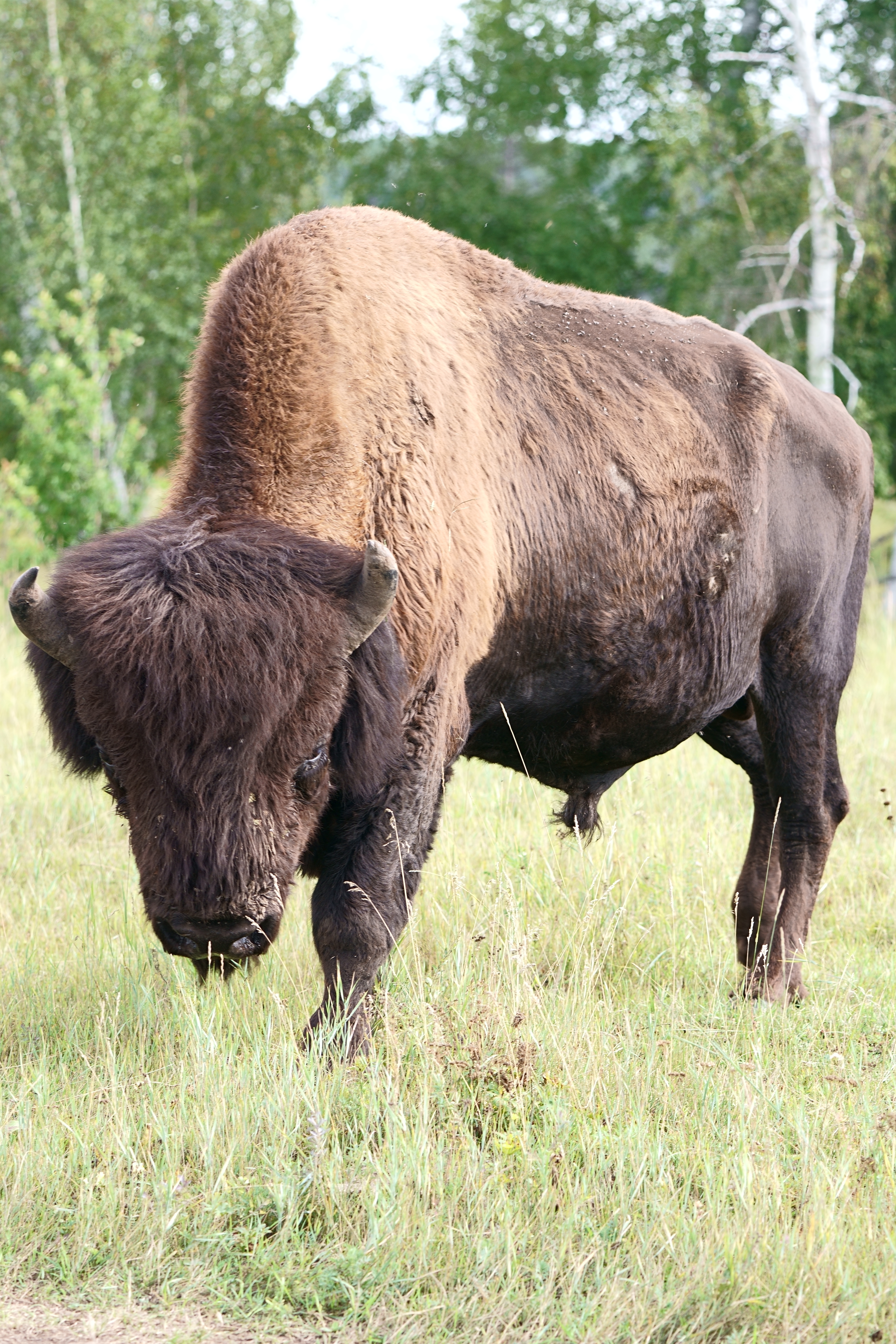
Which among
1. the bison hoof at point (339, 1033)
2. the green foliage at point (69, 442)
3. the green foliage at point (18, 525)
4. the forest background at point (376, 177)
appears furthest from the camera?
the forest background at point (376, 177)

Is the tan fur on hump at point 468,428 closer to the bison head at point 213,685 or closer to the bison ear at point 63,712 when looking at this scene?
the bison head at point 213,685

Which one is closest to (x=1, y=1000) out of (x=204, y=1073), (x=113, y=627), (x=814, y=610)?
(x=204, y=1073)

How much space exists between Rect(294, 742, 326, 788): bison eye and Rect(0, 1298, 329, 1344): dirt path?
1.20 m

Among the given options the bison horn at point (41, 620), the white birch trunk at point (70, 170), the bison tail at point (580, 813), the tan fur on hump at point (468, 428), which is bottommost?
the bison tail at point (580, 813)

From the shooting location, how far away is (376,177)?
22.9 metres

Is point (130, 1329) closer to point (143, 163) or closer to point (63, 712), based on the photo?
point (63, 712)

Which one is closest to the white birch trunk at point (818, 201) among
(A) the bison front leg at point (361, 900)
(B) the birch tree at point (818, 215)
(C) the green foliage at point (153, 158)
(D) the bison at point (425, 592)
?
(B) the birch tree at point (818, 215)

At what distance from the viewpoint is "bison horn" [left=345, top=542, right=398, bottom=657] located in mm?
3059

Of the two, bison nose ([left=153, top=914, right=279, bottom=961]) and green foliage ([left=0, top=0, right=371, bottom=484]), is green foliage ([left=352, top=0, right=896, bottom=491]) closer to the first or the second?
green foliage ([left=0, top=0, right=371, bottom=484])

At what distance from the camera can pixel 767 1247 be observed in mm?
2551

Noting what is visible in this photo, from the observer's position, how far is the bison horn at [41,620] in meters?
2.97

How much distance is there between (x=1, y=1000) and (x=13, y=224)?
16.5m

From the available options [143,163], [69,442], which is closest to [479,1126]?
[69,442]

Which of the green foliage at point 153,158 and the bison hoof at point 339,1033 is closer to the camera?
the bison hoof at point 339,1033
